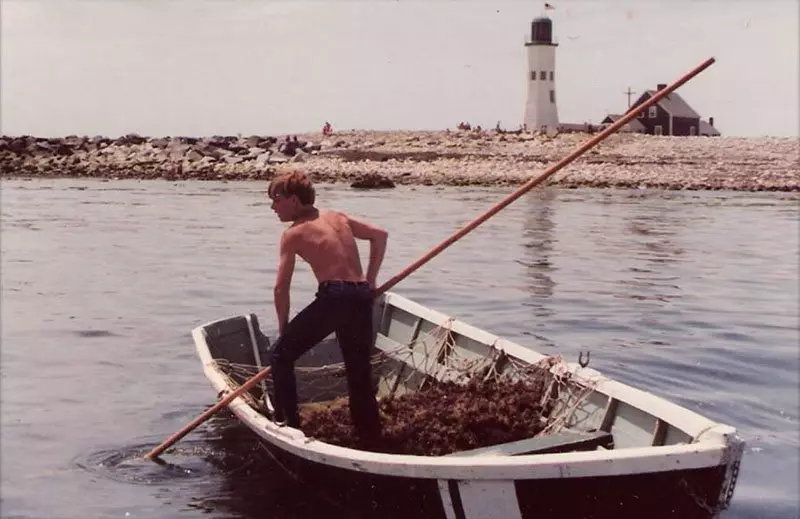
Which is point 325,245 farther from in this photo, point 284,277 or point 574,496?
point 574,496

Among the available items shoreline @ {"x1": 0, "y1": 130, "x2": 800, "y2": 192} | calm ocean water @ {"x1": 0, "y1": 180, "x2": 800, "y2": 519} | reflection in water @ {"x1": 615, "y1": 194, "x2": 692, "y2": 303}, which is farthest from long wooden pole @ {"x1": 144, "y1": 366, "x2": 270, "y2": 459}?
shoreline @ {"x1": 0, "y1": 130, "x2": 800, "y2": 192}

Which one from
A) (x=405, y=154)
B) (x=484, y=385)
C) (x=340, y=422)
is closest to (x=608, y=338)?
(x=484, y=385)

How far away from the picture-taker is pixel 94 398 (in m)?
12.1

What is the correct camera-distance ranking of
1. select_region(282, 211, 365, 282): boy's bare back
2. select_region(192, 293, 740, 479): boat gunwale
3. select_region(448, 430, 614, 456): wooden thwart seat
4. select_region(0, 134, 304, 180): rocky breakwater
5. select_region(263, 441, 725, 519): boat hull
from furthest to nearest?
select_region(0, 134, 304, 180): rocky breakwater, select_region(282, 211, 365, 282): boy's bare back, select_region(448, 430, 614, 456): wooden thwart seat, select_region(263, 441, 725, 519): boat hull, select_region(192, 293, 740, 479): boat gunwale

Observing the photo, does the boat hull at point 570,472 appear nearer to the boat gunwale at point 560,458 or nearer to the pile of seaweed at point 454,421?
the boat gunwale at point 560,458

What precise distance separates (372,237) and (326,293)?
57 centimetres

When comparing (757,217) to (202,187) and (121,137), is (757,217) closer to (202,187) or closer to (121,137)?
(202,187)

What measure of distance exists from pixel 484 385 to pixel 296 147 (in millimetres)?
53847

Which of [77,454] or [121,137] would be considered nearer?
[77,454]

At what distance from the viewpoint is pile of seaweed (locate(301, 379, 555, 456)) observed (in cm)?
823

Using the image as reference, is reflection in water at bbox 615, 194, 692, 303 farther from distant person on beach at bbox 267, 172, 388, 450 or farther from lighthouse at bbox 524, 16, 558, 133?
lighthouse at bbox 524, 16, 558, 133

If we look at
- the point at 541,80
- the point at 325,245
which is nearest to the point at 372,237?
the point at 325,245

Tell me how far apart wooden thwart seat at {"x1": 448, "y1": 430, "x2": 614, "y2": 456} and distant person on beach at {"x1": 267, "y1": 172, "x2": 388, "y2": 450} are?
90 centimetres

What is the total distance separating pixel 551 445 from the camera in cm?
746
